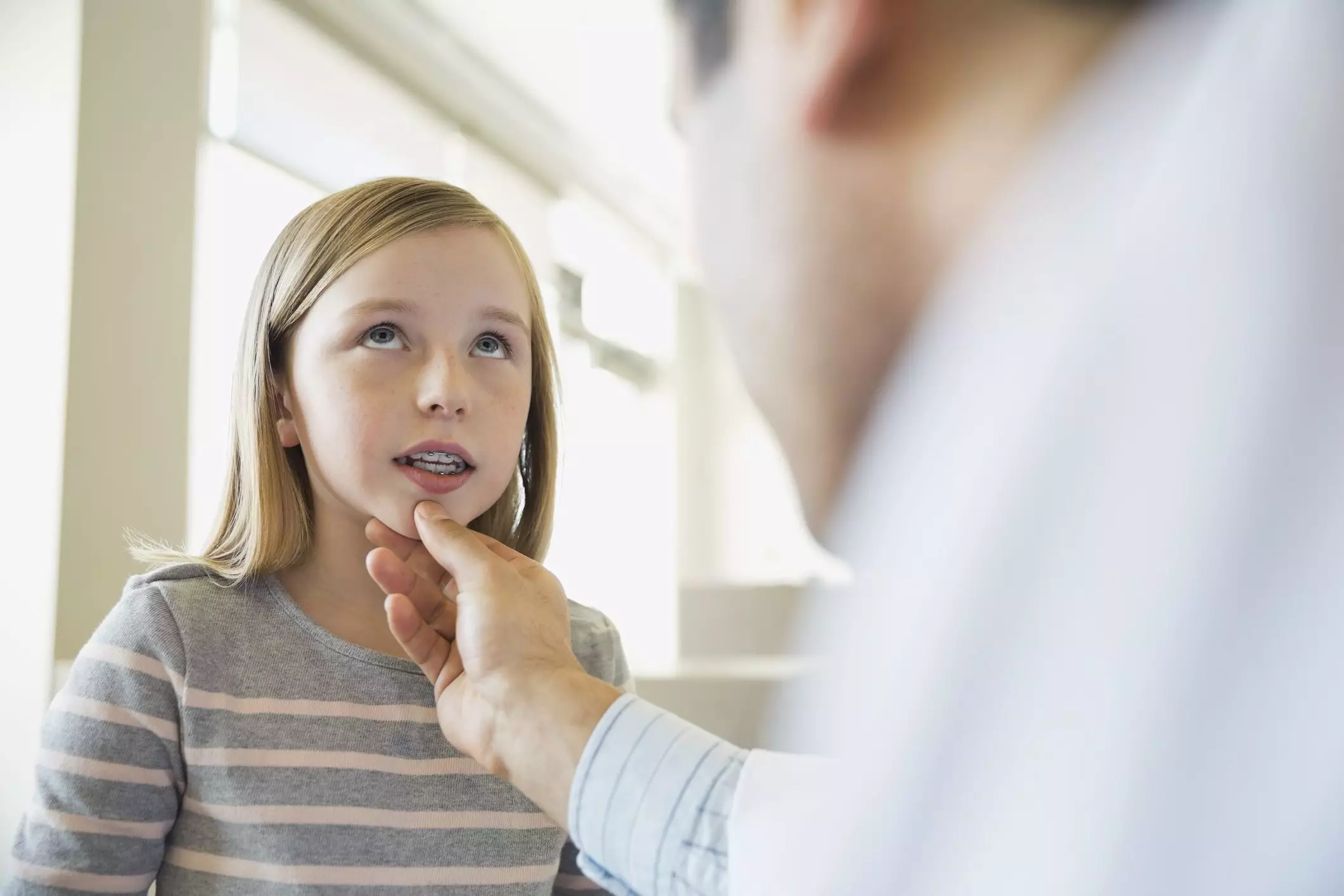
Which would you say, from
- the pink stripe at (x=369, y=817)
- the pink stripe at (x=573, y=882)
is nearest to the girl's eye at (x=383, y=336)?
the pink stripe at (x=369, y=817)

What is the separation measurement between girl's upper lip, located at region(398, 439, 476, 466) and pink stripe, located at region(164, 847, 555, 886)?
0.28 meters

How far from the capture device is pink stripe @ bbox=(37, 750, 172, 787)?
65cm

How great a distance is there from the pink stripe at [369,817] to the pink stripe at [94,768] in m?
0.04

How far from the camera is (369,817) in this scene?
0.70m

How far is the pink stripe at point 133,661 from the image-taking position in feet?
2.22

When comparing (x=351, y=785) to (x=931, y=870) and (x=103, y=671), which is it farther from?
(x=931, y=870)

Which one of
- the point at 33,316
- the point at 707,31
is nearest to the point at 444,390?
the point at 707,31

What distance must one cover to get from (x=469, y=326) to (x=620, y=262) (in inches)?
10.2

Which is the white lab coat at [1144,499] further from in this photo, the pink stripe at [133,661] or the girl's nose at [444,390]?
the pink stripe at [133,661]

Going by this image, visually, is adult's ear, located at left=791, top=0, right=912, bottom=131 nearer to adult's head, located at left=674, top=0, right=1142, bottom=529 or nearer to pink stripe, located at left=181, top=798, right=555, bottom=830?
adult's head, located at left=674, top=0, right=1142, bottom=529

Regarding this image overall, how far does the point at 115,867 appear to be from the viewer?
65 centimetres

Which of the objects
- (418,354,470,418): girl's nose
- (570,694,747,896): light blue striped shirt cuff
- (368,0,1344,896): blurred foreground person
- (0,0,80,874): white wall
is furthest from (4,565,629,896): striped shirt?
(0,0,80,874): white wall

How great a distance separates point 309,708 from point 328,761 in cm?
4

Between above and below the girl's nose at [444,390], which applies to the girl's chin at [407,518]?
below
